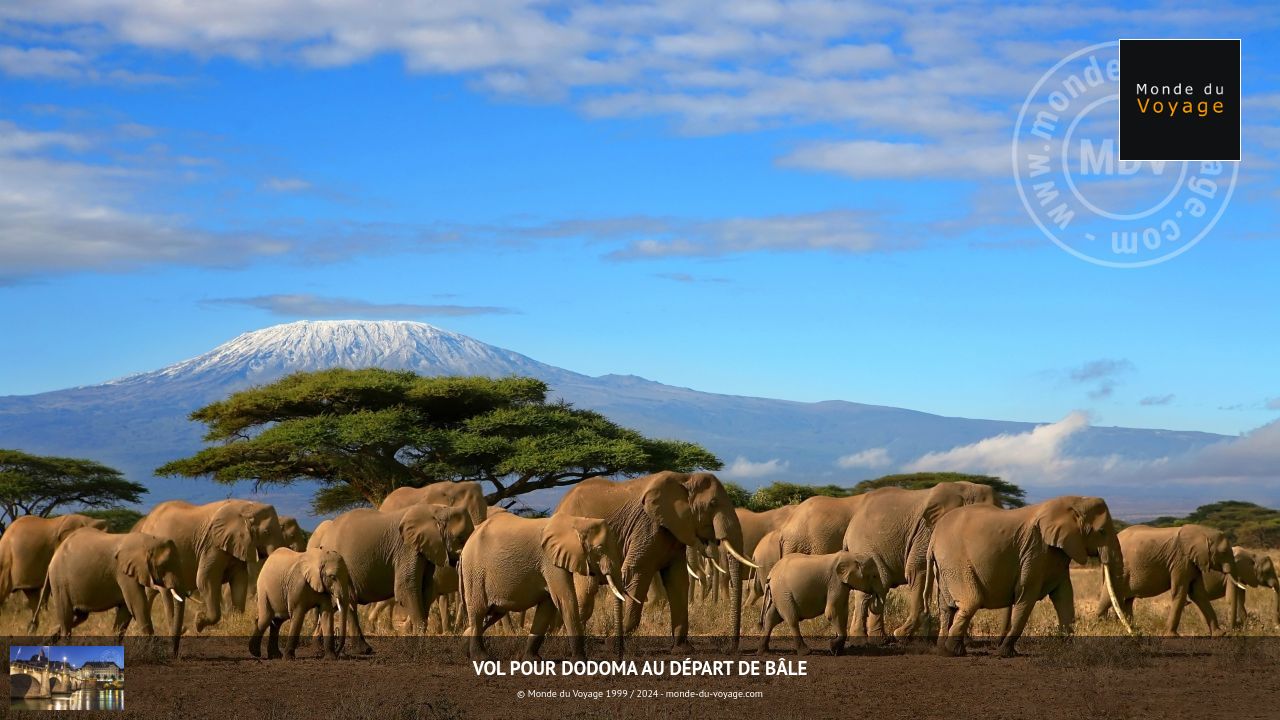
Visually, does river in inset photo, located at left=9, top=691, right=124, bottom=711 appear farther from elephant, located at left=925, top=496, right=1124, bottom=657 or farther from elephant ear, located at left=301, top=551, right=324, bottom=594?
elephant, located at left=925, top=496, right=1124, bottom=657

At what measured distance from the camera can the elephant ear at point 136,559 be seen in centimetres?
1823

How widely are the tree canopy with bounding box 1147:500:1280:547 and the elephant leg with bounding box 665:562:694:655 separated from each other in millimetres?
43385

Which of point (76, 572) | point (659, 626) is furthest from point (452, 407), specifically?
point (76, 572)

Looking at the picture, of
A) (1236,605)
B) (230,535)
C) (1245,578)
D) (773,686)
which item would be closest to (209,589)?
(230,535)

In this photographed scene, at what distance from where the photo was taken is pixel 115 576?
18516 mm

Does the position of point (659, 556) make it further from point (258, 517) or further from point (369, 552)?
point (258, 517)

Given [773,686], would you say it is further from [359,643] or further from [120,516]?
[120,516]

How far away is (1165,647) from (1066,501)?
312 centimetres

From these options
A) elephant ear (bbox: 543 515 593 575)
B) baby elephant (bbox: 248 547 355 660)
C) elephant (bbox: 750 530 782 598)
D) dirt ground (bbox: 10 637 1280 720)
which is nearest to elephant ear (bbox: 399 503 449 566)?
dirt ground (bbox: 10 637 1280 720)

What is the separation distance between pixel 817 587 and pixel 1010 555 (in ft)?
7.44

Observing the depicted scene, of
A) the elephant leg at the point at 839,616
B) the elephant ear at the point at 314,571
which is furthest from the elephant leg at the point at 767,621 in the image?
the elephant ear at the point at 314,571

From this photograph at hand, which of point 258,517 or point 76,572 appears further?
point 258,517

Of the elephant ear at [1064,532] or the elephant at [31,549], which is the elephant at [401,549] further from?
the elephant ear at [1064,532]

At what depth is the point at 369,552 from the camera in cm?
1972
